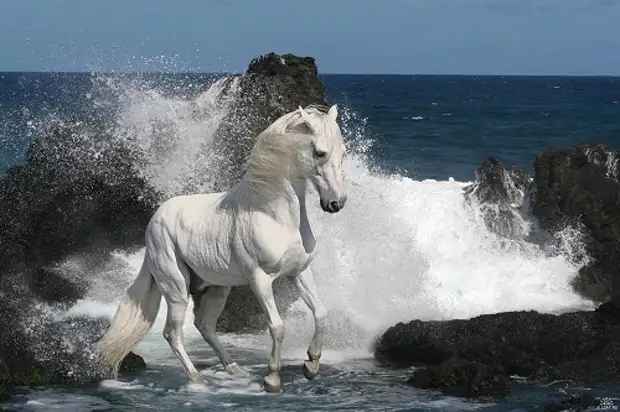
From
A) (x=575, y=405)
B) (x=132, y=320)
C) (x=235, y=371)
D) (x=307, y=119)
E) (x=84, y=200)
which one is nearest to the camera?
(x=307, y=119)

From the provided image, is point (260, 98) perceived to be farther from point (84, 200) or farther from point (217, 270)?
point (217, 270)

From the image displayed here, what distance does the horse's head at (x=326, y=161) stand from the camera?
7668 mm

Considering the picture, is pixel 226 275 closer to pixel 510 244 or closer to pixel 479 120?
pixel 510 244

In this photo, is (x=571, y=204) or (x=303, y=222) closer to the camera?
(x=303, y=222)

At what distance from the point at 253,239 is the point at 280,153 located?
0.65 meters

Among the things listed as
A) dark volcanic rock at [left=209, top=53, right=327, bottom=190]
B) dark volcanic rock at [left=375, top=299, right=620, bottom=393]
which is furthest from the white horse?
dark volcanic rock at [left=209, top=53, right=327, bottom=190]

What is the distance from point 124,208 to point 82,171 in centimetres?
63

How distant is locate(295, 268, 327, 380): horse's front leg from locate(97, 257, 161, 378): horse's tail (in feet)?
4.36

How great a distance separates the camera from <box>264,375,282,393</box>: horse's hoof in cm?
837

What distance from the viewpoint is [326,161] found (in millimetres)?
7766

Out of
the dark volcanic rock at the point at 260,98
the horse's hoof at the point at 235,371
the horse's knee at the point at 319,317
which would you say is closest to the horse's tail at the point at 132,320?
the horse's hoof at the point at 235,371

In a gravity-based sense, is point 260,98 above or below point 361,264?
above

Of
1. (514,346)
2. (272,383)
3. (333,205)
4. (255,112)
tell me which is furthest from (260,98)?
(333,205)

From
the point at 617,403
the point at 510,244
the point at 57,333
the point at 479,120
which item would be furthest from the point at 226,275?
the point at 479,120
